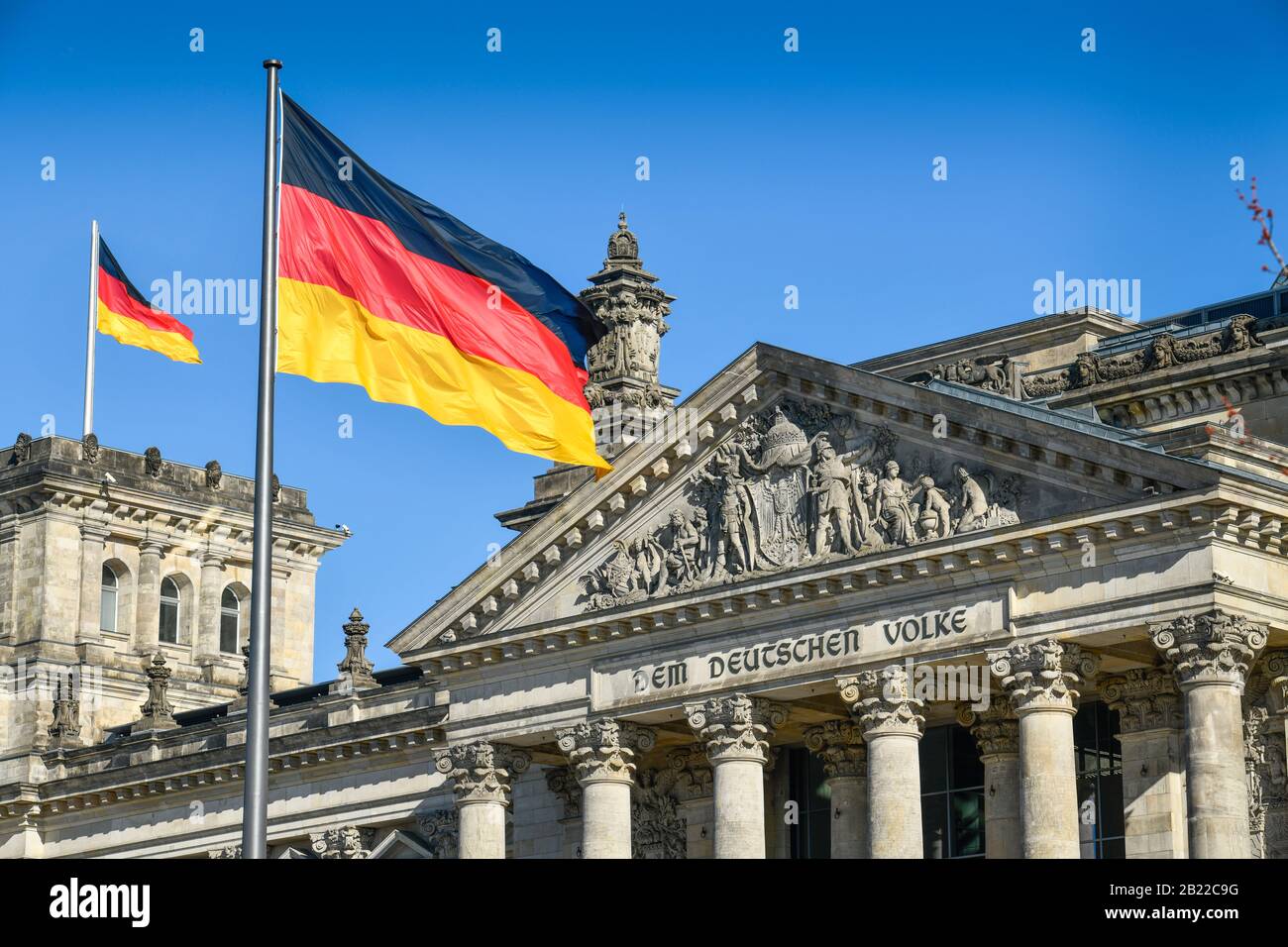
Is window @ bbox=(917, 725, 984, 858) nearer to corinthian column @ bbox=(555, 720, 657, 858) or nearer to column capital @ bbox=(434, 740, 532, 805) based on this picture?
corinthian column @ bbox=(555, 720, 657, 858)

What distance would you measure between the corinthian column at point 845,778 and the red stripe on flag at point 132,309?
52.7ft

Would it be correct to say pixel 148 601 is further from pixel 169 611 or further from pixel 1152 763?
pixel 1152 763

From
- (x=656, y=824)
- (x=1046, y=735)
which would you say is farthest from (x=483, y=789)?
(x=1046, y=735)

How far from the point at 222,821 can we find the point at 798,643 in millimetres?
23517

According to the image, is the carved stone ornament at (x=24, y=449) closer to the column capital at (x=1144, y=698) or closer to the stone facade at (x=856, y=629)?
the stone facade at (x=856, y=629)

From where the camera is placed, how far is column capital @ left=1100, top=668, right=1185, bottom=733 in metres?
47.6

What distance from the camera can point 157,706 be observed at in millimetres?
75625

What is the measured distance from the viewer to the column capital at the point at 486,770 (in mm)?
55812

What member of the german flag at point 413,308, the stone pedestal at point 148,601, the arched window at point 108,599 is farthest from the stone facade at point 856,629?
the stone pedestal at point 148,601

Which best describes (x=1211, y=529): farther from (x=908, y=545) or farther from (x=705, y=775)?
(x=705, y=775)

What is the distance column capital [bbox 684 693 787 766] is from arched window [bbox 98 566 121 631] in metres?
39.3

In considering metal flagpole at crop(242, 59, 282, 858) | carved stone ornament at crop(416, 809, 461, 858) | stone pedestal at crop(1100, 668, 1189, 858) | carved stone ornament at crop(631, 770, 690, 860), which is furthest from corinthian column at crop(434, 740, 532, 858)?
metal flagpole at crop(242, 59, 282, 858)

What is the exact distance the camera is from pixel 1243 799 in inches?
1730
